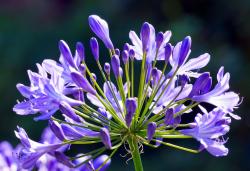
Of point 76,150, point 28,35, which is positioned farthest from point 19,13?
point 76,150

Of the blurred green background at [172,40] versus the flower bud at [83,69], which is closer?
the flower bud at [83,69]

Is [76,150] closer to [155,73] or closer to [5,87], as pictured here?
[5,87]

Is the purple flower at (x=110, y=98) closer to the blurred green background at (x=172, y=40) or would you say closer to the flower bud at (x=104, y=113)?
the flower bud at (x=104, y=113)

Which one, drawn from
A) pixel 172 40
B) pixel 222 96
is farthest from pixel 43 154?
pixel 172 40

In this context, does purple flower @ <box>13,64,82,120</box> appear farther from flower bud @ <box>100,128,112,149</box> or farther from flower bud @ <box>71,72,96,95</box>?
flower bud @ <box>100,128,112,149</box>

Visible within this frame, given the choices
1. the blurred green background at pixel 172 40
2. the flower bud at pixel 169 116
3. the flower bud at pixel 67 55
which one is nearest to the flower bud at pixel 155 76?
the flower bud at pixel 169 116

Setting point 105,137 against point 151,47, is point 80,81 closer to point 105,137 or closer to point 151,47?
point 105,137
